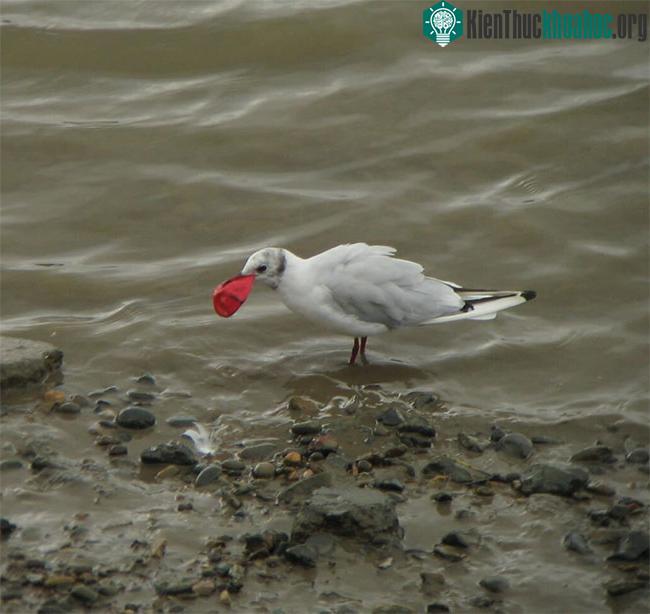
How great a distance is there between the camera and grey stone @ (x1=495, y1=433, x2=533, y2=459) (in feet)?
20.6

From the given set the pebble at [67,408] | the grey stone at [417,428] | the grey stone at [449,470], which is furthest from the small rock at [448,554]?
the pebble at [67,408]

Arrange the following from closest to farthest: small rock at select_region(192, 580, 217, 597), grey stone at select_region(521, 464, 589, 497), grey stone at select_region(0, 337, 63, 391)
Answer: small rock at select_region(192, 580, 217, 597), grey stone at select_region(521, 464, 589, 497), grey stone at select_region(0, 337, 63, 391)

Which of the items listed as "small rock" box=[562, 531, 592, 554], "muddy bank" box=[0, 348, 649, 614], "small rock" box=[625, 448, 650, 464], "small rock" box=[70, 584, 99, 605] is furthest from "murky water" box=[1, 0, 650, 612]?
"small rock" box=[70, 584, 99, 605]

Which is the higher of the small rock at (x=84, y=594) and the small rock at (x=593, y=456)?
the small rock at (x=84, y=594)

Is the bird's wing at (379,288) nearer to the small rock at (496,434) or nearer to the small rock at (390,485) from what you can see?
the small rock at (496,434)

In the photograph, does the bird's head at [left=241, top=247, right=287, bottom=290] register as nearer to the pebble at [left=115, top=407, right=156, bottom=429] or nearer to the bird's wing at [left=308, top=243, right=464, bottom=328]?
the bird's wing at [left=308, top=243, right=464, bottom=328]

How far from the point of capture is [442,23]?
1166cm

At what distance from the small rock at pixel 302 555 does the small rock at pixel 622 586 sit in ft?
4.09

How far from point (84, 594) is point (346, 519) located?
45.3 inches

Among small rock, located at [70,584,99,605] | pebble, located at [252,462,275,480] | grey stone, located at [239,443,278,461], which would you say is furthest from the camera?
grey stone, located at [239,443,278,461]

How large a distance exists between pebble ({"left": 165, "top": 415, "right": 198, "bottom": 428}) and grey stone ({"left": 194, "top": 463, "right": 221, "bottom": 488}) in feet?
2.10

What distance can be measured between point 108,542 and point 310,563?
0.89 metres

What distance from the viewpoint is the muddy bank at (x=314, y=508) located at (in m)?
5.02

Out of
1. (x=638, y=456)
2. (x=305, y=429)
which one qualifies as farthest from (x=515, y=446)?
(x=305, y=429)
